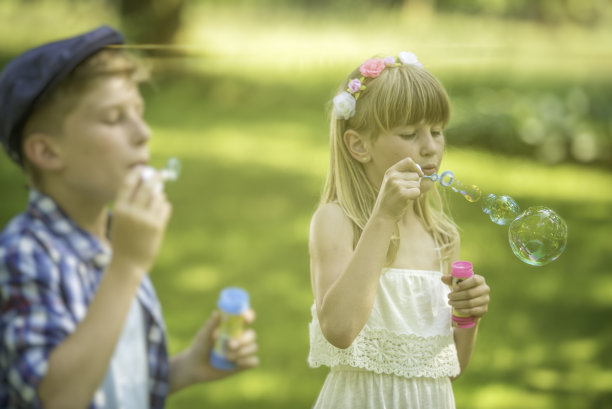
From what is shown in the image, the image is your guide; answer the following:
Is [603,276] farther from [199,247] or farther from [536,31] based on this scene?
[536,31]

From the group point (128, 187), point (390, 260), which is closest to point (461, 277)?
point (390, 260)

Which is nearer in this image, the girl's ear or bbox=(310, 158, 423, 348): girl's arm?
bbox=(310, 158, 423, 348): girl's arm

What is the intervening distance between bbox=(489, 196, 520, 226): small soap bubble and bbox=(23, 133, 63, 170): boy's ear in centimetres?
90

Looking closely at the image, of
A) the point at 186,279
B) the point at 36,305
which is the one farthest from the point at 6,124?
the point at 186,279

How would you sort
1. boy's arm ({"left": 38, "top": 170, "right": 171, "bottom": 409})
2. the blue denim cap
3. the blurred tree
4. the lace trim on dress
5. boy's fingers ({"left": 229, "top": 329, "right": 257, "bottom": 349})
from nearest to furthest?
boy's arm ({"left": 38, "top": 170, "right": 171, "bottom": 409}) < the blue denim cap < the lace trim on dress < boy's fingers ({"left": 229, "top": 329, "right": 257, "bottom": 349}) < the blurred tree

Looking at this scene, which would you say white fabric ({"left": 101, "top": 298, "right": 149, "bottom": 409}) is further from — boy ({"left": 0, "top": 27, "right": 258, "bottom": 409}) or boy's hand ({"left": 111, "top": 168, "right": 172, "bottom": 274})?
boy's hand ({"left": 111, "top": 168, "right": 172, "bottom": 274})

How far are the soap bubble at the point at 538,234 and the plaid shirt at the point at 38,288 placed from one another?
2.82 feet

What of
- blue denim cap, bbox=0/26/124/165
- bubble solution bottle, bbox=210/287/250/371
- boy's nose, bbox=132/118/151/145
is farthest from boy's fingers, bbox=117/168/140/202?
bubble solution bottle, bbox=210/287/250/371

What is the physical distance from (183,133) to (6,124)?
16.5 feet

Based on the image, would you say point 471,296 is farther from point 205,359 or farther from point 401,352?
point 205,359

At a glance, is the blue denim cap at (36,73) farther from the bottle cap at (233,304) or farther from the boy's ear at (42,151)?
the bottle cap at (233,304)

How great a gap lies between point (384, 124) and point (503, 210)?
1.09ft

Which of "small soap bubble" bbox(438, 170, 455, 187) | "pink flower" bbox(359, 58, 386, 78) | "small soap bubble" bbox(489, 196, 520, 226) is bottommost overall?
"small soap bubble" bbox(489, 196, 520, 226)

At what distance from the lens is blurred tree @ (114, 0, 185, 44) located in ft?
25.7
